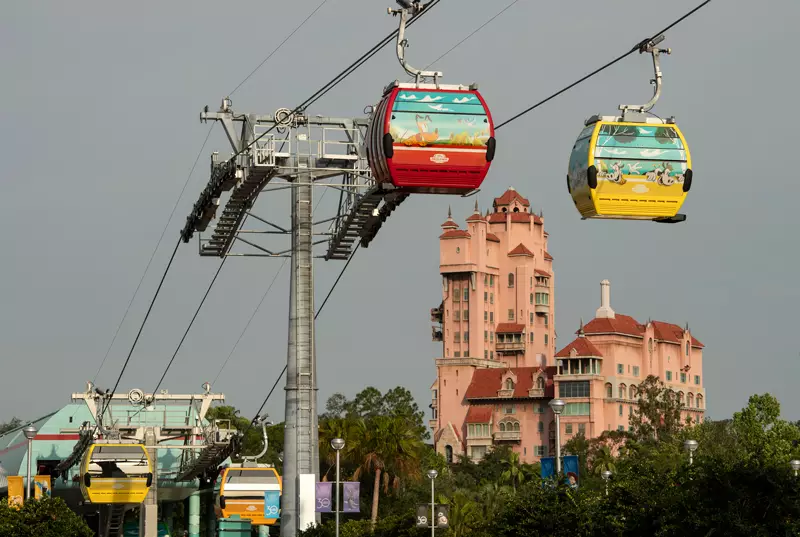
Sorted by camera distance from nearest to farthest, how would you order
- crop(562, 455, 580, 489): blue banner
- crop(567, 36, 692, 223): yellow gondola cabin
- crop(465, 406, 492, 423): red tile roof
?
crop(567, 36, 692, 223): yellow gondola cabin
crop(562, 455, 580, 489): blue banner
crop(465, 406, 492, 423): red tile roof

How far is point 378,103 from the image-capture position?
107ft

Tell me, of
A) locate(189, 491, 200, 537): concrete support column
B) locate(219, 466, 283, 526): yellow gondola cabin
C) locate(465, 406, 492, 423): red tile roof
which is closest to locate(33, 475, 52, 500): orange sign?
locate(219, 466, 283, 526): yellow gondola cabin

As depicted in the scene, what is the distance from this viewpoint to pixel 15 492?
51031mm

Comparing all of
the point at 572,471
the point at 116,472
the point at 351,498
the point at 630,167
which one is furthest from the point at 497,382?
the point at 630,167

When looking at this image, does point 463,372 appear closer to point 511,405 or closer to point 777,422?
point 511,405

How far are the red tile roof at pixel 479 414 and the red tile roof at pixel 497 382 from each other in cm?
150

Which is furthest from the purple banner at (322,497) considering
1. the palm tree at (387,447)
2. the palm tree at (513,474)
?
the palm tree at (513,474)

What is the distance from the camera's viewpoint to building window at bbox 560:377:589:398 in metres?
189

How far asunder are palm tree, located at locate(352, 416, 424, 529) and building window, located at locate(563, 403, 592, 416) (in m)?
88.7

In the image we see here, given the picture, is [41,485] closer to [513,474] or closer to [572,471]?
[572,471]

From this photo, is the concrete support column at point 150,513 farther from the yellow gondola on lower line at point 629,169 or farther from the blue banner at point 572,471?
the yellow gondola on lower line at point 629,169

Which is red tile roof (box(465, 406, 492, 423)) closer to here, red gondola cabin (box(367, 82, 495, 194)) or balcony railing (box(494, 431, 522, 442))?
balcony railing (box(494, 431, 522, 442))

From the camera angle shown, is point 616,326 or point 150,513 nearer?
point 150,513

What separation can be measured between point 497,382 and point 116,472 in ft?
469
